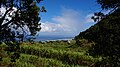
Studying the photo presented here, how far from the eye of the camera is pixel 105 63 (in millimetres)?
20078

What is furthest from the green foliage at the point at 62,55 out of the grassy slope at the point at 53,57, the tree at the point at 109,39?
the tree at the point at 109,39

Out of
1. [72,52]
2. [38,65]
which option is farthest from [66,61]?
[38,65]

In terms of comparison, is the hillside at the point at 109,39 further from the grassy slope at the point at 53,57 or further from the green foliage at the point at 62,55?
the green foliage at the point at 62,55

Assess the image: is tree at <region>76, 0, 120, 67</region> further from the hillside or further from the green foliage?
the green foliage

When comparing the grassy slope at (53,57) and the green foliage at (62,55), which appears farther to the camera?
the green foliage at (62,55)

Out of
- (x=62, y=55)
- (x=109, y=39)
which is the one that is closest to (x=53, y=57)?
(x=62, y=55)

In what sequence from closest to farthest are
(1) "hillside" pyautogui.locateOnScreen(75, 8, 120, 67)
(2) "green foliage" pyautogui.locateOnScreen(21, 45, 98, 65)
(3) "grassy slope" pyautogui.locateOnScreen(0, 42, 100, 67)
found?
(1) "hillside" pyautogui.locateOnScreen(75, 8, 120, 67) → (3) "grassy slope" pyautogui.locateOnScreen(0, 42, 100, 67) → (2) "green foliage" pyautogui.locateOnScreen(21, 45, 98, 65)

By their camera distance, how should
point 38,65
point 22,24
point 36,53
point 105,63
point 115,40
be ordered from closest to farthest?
1. point 115,40
2. point 105,63
3. point 22,24
4. point 38,65
5. point 36,53

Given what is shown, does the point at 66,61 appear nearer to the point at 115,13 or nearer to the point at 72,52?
the point at 72,52

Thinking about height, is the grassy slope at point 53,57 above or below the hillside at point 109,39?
below

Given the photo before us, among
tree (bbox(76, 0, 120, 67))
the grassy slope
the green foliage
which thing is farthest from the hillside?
the green foliage

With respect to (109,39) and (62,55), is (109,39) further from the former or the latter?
(62,55)

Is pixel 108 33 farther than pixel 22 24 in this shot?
No

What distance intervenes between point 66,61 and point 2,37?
101 feet
